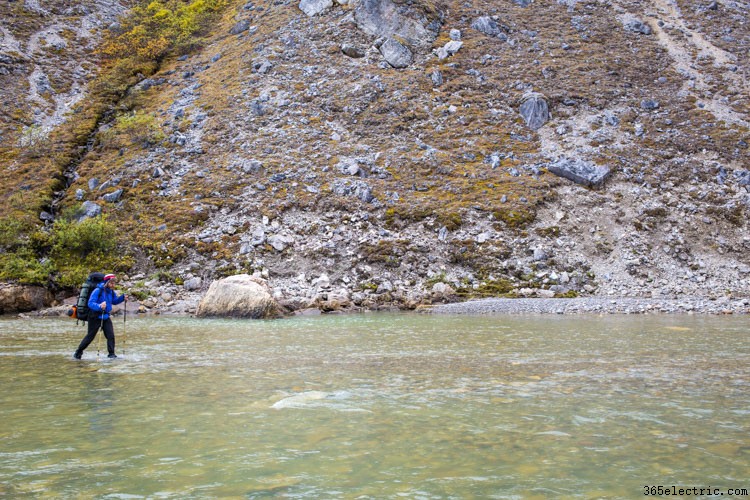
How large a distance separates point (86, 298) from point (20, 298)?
21.0 meters

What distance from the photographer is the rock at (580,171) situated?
139ft

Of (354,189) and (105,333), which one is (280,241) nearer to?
(354,189)

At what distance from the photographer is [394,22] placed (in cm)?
5897

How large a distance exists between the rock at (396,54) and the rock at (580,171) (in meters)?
20.2

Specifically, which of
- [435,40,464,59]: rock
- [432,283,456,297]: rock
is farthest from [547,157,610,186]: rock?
[435,40,464,59]: rock

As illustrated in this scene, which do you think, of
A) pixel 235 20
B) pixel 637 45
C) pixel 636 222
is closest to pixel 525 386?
pixel 636 222

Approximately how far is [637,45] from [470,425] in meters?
62.9

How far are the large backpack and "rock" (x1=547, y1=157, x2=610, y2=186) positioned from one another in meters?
37.2

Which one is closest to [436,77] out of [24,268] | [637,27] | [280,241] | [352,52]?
[352,52]

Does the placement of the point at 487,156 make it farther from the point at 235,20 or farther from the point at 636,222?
the point at 235,20

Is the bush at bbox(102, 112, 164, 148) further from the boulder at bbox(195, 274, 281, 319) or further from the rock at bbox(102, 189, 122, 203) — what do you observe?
the boulder at bbox(195, 274, 281, 319)

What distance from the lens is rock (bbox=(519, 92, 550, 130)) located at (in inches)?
1945

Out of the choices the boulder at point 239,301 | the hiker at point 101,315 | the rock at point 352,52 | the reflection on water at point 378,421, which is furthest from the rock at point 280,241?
the rock at point 352,52

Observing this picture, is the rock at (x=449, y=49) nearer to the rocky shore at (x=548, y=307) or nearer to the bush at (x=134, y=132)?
the bush at (x=134, y=132)
